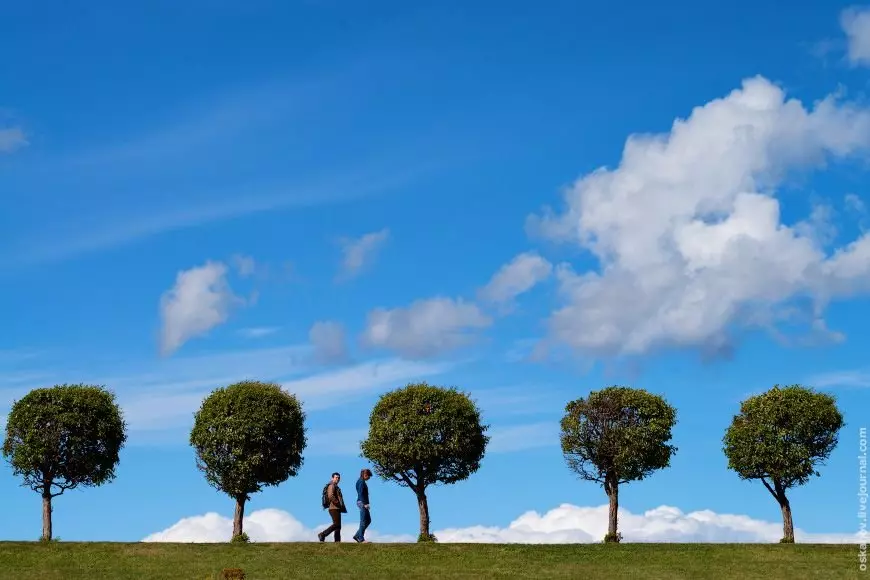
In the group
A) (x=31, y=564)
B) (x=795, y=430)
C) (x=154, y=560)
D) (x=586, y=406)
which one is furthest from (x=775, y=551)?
(x=31, y=564)

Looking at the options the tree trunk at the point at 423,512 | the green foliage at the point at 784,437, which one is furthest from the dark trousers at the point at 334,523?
the green foliage at the point at 784,437

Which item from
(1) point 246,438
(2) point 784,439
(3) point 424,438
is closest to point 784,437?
(2) point 784,439

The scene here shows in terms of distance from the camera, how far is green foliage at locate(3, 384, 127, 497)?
5816cm

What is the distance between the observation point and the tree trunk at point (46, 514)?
56134 millimetres

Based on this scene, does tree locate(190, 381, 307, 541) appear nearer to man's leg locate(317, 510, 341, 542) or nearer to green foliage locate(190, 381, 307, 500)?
green foliage locate(190, 381, 307, 500)

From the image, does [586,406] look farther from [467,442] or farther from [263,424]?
[263,424]

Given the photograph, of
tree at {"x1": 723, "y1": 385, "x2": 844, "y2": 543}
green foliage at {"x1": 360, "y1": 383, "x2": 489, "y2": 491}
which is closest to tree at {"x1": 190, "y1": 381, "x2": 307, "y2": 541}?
green foliage at {"x1": 360, "y1": 383, "x2": 489, "y2": 491}

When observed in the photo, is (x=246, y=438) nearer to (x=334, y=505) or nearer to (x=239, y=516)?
(x=239, y=516)

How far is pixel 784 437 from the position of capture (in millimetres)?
57344

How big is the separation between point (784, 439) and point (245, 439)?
32.3 meters

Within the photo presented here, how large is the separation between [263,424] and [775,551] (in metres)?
30.0

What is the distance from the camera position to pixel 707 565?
4297cm

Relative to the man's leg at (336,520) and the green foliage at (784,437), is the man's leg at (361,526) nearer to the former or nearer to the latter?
the man's leg at (336,520)

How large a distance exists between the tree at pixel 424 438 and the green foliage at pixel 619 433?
6003 mm
